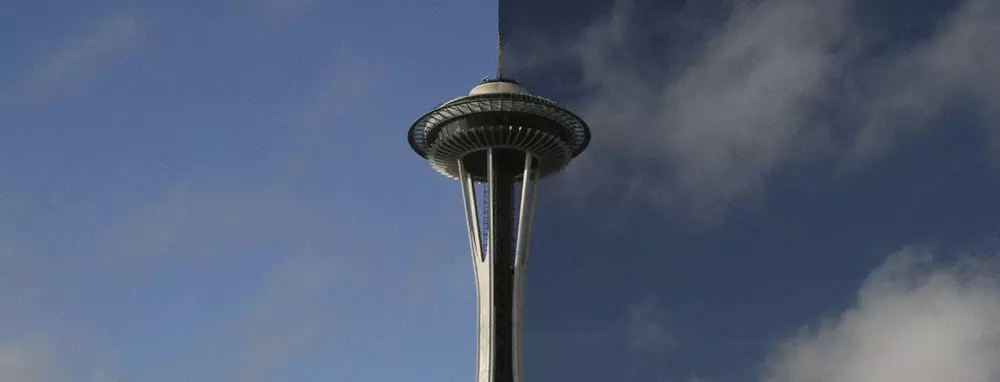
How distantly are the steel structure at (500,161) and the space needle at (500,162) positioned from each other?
0.12 m

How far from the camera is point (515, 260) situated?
547 ft

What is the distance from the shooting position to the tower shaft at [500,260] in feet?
531

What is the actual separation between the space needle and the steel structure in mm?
117

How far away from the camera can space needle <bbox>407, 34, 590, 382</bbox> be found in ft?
539

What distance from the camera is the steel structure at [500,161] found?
6467 inches

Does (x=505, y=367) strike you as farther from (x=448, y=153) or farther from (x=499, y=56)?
(x=499, y=56)

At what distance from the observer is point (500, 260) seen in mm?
167750

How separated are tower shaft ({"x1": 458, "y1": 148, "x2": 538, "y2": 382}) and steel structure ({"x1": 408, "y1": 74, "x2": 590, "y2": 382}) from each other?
0.12 meters

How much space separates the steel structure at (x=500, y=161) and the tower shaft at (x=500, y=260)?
0.12m

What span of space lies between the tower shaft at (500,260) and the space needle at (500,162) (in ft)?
0.38

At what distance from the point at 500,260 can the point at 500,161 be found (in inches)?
532

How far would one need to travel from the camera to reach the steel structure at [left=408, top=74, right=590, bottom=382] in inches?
6467

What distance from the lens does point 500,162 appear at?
17388 centimetres

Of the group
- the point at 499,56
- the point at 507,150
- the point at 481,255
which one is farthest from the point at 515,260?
the point at 499,56
